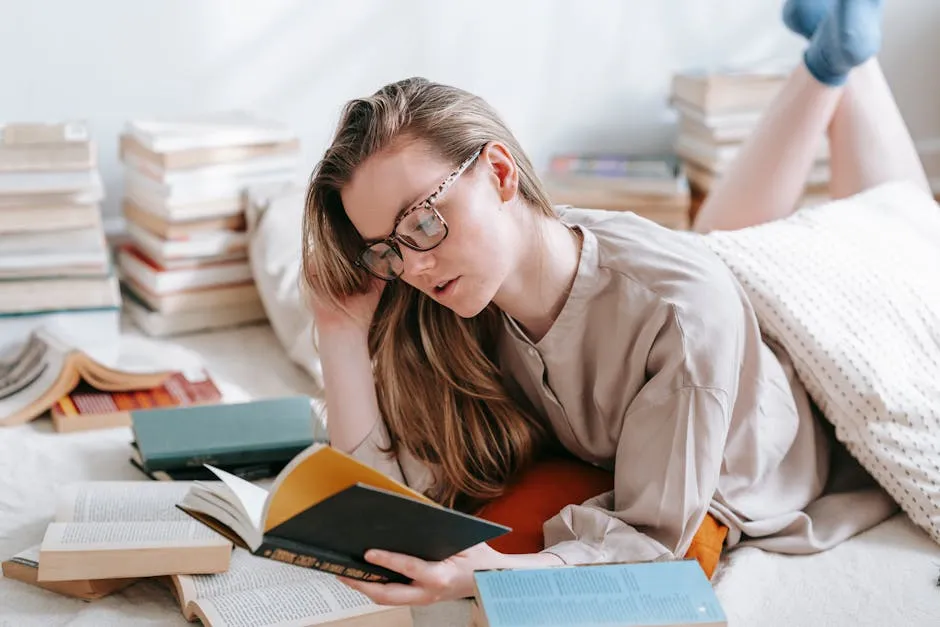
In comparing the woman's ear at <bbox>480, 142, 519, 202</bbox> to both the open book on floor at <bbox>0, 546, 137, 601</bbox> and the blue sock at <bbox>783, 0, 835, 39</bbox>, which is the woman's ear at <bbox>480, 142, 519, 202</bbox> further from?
the blue sock at <bbox>783, 0, 835, 39</bbox>

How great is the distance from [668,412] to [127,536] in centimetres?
69

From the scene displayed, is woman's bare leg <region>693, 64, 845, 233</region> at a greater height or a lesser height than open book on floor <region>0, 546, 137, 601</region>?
greater

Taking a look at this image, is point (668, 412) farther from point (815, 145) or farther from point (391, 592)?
point (815, 145)

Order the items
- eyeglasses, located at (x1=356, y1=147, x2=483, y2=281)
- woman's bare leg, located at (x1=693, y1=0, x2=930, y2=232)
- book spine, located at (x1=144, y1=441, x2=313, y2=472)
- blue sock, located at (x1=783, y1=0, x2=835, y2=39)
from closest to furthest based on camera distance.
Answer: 1. eyeglasses, located at (x1=356, y1=147, x2=483, y2=281)
2. book spine, located at (x1=144, y1=441, x2=313, y2=472)
3. woman's bare leg, located at (x1=693, y1=0, x2=930, y2=232)
4. blue sock, located at (x1=783, y1=0, x2=835, y2=39)

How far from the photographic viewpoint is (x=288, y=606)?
51.7 inches

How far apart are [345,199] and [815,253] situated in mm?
775

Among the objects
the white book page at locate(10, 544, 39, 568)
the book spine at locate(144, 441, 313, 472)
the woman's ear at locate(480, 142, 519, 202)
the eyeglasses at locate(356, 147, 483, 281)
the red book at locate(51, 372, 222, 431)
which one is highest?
the woman's ear at locate(480, 142, 519, 202)

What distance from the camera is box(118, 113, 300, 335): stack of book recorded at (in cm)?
241

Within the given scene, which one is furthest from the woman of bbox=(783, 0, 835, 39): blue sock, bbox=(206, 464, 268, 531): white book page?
bbox=(783, 0, 835, 39): blue sock

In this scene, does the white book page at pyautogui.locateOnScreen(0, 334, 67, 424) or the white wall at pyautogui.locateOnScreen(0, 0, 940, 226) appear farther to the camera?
the white wall at pyautogui.locateOnScreen(0, 0, 940, 226)

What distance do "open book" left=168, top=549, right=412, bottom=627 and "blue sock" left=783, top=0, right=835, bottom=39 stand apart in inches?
57.1

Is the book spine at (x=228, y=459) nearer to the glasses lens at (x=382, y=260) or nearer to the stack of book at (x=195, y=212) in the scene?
the glasses lens at (x=382, y=260)

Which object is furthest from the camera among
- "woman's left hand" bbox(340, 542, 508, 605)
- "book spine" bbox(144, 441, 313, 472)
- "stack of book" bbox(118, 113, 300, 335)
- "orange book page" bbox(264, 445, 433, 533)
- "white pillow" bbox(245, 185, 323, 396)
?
"stack of book" bbox(118, 113, 300, 335)

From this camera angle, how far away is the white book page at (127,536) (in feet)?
4.52
